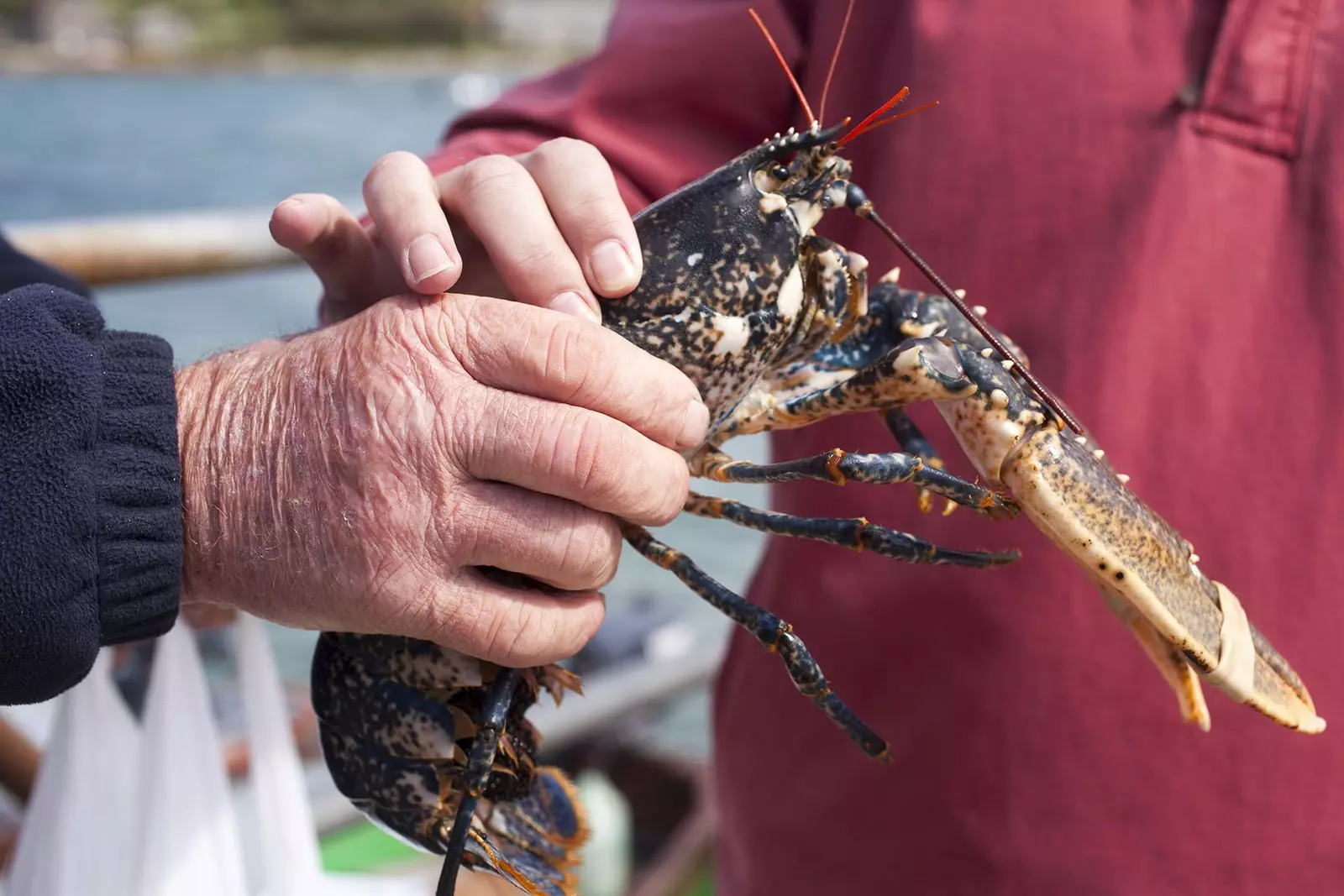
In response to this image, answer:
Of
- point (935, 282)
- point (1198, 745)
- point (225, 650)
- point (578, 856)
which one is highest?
point (935, 282)

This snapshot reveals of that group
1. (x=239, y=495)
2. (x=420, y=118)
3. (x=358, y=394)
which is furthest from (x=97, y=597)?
(x=420, y=118)

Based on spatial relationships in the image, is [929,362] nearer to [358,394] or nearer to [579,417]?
[579,417]

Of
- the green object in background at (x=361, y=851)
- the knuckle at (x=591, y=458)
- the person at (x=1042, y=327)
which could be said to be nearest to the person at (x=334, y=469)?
the knuckle at (x=591, y=458)

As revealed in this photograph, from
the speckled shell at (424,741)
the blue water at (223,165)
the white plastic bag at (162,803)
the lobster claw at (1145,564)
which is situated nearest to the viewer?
the lobster claw at (1145,564)

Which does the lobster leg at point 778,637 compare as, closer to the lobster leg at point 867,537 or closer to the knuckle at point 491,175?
the lobster leg at point 867,537

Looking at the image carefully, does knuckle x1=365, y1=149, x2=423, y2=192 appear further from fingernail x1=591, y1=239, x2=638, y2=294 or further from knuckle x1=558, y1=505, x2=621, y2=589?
knuckle x1=558, y1=505, x2=621, y2=589

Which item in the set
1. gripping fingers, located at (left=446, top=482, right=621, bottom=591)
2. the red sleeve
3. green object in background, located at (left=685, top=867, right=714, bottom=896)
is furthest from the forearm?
green object in background, located at (left=685, top=867, right=714, bottom=896)

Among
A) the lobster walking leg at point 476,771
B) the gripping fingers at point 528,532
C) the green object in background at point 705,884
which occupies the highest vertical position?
the gripping fingers at point 528,532

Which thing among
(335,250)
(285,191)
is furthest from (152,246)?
(285,191)

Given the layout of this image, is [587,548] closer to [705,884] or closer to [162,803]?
[162,803]
